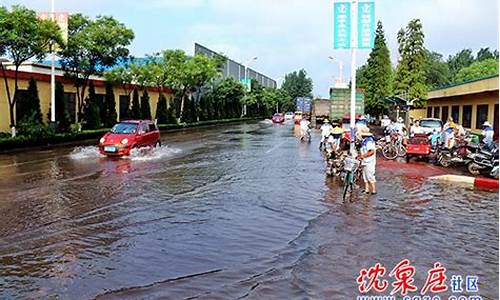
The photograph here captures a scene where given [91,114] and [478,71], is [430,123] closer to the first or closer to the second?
[91,114]

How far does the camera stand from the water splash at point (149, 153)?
22147 millimetres

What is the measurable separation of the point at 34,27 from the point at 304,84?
119433mm

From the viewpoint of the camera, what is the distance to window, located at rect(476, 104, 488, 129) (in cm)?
3119

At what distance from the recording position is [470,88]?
104 feet

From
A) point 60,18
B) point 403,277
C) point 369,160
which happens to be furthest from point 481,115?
point 403,277

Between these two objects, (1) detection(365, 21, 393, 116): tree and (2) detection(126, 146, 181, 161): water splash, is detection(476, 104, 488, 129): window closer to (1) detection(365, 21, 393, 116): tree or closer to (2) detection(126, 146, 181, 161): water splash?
(2) detection(126, 146, 181, 161): water splash

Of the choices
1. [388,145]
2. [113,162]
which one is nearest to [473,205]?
[388,145]

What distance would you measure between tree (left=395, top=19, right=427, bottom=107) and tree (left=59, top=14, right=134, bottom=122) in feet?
58.6

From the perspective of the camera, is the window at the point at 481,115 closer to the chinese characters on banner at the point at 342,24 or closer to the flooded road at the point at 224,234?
the flooded road at the point at 224,234

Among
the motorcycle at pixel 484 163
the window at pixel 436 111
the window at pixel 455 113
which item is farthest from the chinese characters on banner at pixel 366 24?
the window at pixel 436 111

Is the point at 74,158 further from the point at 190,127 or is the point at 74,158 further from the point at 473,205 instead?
the point at 190,127

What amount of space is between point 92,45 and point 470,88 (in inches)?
842

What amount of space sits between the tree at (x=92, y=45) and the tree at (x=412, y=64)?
58.6 feet

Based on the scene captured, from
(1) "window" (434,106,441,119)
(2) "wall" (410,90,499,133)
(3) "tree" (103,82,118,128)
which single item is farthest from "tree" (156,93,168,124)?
(1) "window" (434,106,441,119)
